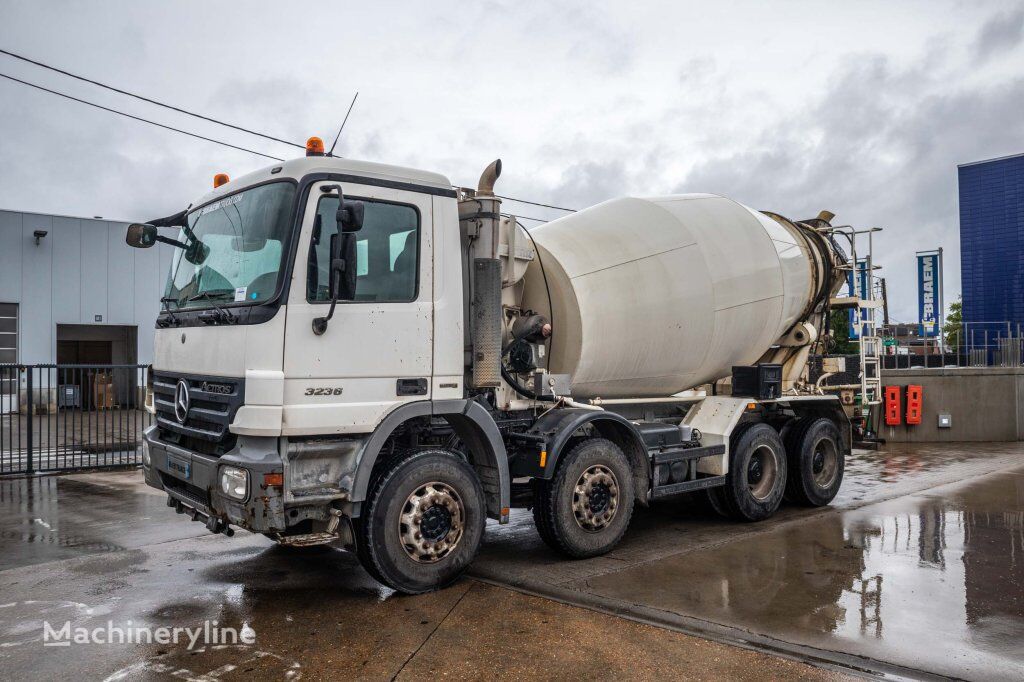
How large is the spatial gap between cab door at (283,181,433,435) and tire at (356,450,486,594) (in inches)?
19.3

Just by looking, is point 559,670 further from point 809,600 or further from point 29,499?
point 29,499

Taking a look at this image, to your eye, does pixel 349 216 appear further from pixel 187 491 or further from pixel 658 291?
pixel 658 291

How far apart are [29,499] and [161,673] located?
22.3ft

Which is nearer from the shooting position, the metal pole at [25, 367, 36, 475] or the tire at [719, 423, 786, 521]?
the tire at [719, 423, 786, 521]

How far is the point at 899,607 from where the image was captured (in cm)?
530

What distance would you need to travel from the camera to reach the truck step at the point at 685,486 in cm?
718

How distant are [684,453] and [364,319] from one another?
375 centimetres

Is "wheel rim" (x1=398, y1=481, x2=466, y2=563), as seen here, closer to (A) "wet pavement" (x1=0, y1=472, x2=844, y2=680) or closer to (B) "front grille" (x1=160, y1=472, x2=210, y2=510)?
(A) "wet pavement" (x1=0, y1=472, x2=844, y2=680)

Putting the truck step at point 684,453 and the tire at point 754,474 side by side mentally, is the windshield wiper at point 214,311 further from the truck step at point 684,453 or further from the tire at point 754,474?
the tire at point 754,474

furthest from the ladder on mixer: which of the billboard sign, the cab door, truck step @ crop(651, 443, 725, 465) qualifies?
the billboard sign

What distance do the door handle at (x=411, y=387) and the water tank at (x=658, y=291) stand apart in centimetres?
171

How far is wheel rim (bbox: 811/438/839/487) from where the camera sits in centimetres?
926

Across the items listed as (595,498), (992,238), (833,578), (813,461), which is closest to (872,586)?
(833,578)

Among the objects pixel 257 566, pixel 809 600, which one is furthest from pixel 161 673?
pixel 809 600
